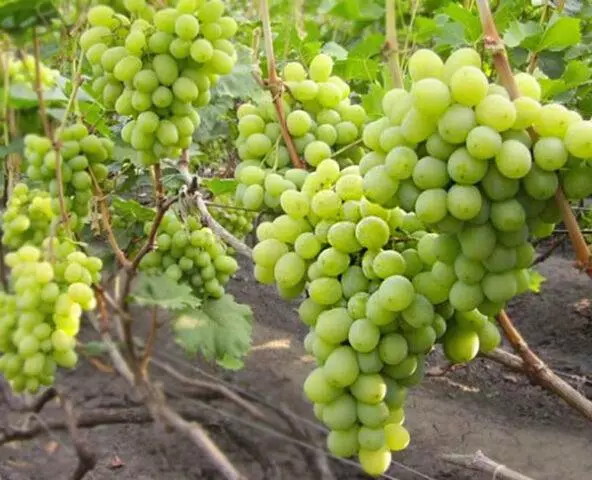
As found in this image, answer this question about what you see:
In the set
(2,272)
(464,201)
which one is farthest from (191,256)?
(464,201)

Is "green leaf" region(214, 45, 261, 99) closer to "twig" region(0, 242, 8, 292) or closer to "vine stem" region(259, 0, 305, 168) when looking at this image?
"vine stem" region(259, 0, 305, 168)

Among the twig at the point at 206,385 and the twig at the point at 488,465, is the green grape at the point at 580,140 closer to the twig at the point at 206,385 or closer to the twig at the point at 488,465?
the twig at the point at 206,385

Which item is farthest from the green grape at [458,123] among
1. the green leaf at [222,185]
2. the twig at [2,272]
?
the green leaf at [222,185]

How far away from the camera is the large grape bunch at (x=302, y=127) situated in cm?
132

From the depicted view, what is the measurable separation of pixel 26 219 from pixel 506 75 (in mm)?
605

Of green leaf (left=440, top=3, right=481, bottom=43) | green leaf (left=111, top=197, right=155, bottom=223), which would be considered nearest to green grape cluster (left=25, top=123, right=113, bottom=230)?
green leaf (left=111, top=197, right=155, bottom=223)

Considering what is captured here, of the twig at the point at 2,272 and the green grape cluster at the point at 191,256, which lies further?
the green grape cluster at the point at 191,256

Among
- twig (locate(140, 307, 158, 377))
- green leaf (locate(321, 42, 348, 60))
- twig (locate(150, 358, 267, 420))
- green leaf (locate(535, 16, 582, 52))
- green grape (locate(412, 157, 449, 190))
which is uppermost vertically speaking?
green leaf (locate(321, 42, 348, 60))

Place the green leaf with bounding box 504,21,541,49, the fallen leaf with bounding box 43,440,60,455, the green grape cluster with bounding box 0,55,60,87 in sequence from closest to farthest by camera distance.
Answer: the green grape cluster with bounding box 0,55,60,87 < the fallen leaf with bounding box 43,440,60,455 < the green leaf with bounding box 504,21,541,49

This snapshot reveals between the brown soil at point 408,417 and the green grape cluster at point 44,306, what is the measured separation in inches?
2.7

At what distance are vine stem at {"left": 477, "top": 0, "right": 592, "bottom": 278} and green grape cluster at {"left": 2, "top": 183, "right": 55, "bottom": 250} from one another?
1.80ft

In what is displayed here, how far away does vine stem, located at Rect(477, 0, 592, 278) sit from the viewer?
774 millimetres

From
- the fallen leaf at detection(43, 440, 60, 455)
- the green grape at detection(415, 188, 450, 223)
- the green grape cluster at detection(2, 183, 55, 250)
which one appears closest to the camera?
the green grape at detection(415, 188, 450, 223)

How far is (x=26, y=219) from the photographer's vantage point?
973 millimetres
